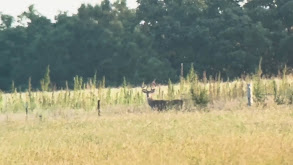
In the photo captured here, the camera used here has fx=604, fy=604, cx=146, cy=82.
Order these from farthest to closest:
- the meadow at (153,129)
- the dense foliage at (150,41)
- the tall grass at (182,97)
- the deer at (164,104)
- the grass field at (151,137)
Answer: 1. the dense foliage at (150,41)
2. the tall grass at (182,97)
3. the deer at (164,104)
4. the meadow at (153,129)
5. the grass field at (151,137)

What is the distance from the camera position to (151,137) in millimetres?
12477

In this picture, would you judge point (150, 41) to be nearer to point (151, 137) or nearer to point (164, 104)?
point (164, 104)

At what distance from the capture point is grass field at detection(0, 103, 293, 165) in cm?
892

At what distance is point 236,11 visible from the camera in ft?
155

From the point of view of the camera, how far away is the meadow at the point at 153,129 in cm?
909

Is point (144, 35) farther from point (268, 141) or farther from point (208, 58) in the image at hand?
point (268, 141)

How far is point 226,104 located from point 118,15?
3391 centimetres

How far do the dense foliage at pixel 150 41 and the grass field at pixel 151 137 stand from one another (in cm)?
2642

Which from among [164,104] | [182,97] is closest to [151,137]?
[164,104]

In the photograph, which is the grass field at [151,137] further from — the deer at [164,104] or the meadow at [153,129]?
the deer at [164,104]

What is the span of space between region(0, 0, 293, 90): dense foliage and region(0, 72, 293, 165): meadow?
23309mm

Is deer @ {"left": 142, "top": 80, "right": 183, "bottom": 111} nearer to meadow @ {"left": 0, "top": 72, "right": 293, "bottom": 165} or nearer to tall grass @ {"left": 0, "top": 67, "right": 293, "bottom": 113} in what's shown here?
meadow @ {"left": 0, "top": 72, "right": 293, "bottom": 165}

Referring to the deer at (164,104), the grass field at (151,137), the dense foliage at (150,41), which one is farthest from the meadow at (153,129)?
the dense foliage at (150,41)

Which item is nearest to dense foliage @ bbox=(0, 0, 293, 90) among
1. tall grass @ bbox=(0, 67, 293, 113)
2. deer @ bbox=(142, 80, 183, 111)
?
tall grass @ bbox=(0, 67, 293, 113)
